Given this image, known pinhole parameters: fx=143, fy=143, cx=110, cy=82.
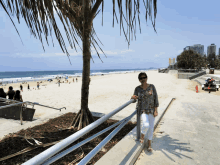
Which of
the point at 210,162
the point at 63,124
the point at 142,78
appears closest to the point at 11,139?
the point at 63,124

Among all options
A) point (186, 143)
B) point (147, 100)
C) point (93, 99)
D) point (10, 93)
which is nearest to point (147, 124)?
point (147, 100)

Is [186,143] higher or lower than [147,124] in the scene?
lower

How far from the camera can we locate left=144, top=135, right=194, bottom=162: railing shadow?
2.95 metres

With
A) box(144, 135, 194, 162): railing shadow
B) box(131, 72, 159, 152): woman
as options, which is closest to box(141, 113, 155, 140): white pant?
box(131, 72, 159, 152): woman

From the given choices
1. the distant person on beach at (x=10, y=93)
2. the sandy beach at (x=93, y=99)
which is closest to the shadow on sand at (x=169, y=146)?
the sandy beach at (x=93, y=99)

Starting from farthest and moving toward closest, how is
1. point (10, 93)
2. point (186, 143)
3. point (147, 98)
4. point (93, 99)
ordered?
point (93, 99)
point (10, 93)
point (186, 143)
point (147, 98)

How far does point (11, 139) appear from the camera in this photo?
3.43 meters

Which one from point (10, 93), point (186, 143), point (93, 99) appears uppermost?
point (10, 93)

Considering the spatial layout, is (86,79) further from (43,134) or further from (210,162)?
(210,162)

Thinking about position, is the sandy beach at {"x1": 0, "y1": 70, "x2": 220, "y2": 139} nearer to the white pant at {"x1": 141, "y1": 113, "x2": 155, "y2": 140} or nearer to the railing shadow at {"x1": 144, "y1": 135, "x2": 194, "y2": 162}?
the railing shadow at {"x1": 144, "y1": 135, "x2": 194, "y2": 162}

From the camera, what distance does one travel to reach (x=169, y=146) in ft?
10.7

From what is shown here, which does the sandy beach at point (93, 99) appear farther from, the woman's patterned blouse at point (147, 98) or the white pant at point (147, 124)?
the woman's patterned blouse at point (147, 98)

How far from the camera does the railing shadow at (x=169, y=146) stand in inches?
116

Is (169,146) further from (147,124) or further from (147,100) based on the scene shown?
(147,100)
